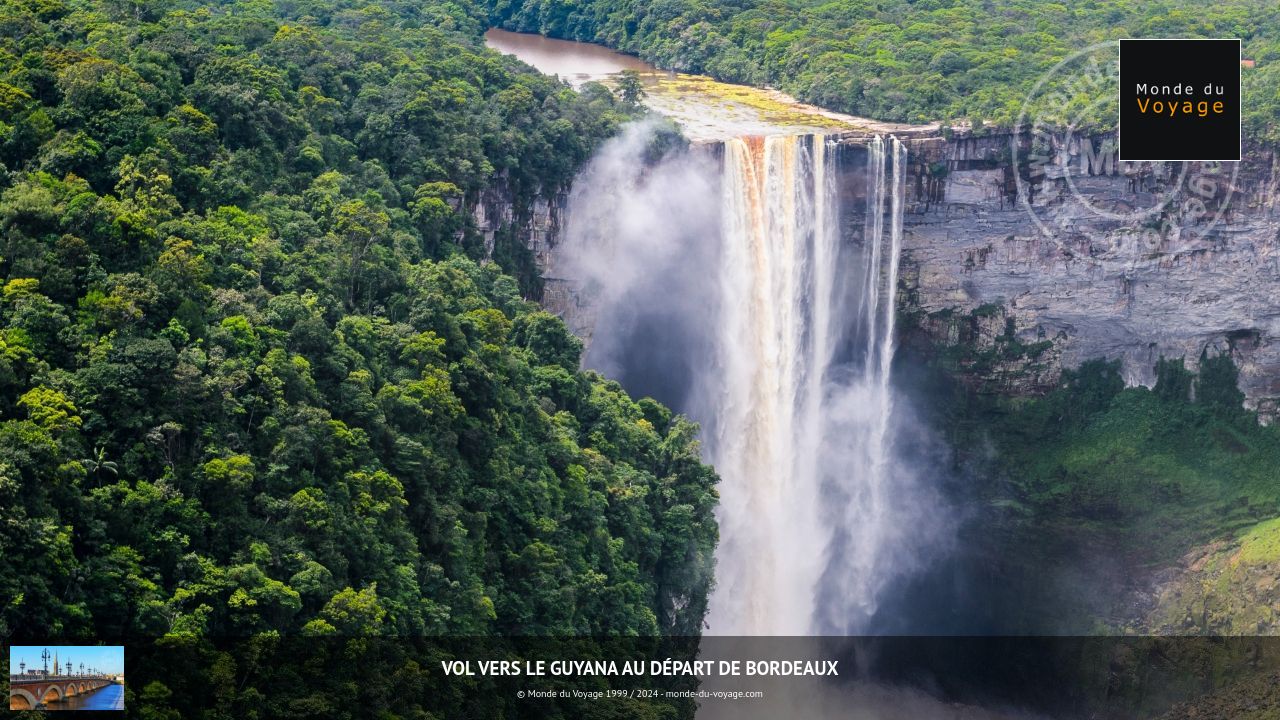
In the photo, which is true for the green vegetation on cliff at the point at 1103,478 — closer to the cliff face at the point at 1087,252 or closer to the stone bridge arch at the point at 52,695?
the cliff face at the point at 1087,252

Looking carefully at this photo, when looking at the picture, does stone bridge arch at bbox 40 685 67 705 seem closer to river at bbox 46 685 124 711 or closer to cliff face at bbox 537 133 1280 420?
river at bbox 46 685 124 711

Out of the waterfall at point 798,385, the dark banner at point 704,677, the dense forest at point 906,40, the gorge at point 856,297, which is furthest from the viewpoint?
the dense forest at point 906,40

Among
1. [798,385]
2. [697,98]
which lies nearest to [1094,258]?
[798,385]

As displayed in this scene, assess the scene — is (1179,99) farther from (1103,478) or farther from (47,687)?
(47,687)

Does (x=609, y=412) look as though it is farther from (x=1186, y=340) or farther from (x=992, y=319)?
(x=1186, y=340)

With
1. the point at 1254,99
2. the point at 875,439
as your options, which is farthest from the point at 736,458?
the point at 1254,99
